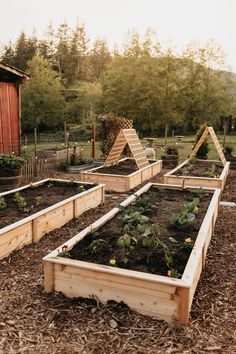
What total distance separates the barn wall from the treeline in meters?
12.5

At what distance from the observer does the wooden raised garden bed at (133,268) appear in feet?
9.60

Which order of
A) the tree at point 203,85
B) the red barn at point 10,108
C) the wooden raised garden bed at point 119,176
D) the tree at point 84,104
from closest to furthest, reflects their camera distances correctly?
1. the wooden raised garden bed at point 119,176
2. the red barn at point 10,108
3. the tree at point 203,85
4. the tree at point 84,104

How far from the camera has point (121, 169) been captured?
9242mm

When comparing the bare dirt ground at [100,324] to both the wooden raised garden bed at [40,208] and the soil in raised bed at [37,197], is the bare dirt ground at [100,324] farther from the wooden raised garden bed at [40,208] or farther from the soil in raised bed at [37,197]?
the soil in raised bed at [37,197]

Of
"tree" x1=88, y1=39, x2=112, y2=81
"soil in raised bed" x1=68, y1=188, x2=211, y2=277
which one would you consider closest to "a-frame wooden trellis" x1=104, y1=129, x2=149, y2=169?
"soil in raised bed" x1=68, y1=188, x2=211, y2=277

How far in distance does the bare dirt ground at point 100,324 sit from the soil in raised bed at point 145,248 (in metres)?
0.41

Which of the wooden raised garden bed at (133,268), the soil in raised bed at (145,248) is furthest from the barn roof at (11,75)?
the wooden raised garden bed at (133,268)

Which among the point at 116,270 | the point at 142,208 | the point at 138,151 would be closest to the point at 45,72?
the point at 138,151

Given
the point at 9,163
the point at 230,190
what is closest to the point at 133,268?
the point at 9,163

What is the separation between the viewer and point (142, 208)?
5.05 m

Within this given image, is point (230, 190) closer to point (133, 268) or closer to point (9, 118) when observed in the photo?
point (133, 268)

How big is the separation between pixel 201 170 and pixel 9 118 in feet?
17.5

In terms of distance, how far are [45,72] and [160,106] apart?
11.5 metres

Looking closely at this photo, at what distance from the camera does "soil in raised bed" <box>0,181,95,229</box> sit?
5000mm
